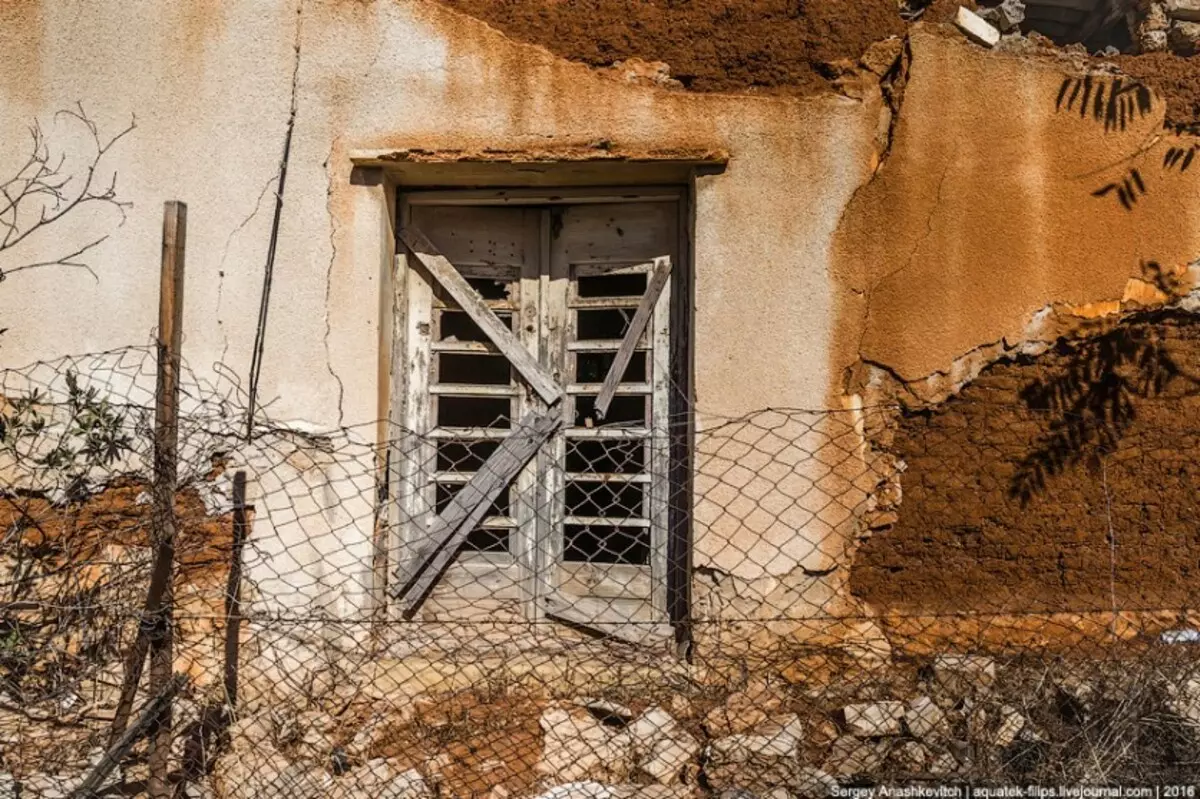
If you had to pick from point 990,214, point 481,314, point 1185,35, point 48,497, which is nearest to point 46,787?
point 48,497

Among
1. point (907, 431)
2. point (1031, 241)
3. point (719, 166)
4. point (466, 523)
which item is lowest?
point (466, 523)

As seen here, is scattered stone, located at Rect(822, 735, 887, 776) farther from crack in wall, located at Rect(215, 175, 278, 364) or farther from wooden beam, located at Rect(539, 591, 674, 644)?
crack in wall, located at Rect(215, 175, 278, 364)

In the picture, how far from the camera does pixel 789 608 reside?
13.7ft

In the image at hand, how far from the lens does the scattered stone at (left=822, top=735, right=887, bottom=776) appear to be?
362cm

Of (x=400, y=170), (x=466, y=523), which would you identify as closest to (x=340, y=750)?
(x=466, y=523)

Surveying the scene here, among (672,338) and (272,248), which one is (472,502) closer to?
(672,338)

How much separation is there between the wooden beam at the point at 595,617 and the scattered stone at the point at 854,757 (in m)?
0.87

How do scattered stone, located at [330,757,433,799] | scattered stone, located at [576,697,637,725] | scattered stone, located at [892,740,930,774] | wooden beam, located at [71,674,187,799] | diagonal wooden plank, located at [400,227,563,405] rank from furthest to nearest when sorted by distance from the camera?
diagonal wooden plank, located at [400,227,563,405]
scattered stone, located at [576,697,637,725]
scattered stone, located at [330,757,433,799]
scattered stone, located at [892,740,930,774]
wooden beam, located at [71,674,187,799]

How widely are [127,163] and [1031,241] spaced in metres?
3.70

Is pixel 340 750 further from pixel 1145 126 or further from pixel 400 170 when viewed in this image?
pixel 1145 126

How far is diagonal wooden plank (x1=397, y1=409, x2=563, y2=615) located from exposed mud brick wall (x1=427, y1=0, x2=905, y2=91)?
1529mm

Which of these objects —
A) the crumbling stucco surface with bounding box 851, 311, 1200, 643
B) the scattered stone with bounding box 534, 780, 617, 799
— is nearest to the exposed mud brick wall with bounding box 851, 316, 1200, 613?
the crumbling stucco surface with bounding box 851, 311, 1200, 643

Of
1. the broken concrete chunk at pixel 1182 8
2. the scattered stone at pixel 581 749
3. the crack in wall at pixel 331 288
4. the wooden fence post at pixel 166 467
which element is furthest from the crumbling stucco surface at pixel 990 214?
the wooden fence post at pixel 166 467

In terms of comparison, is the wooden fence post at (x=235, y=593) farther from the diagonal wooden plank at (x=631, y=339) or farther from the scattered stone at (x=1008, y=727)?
the scattered stone at (x=1008, y=727)
